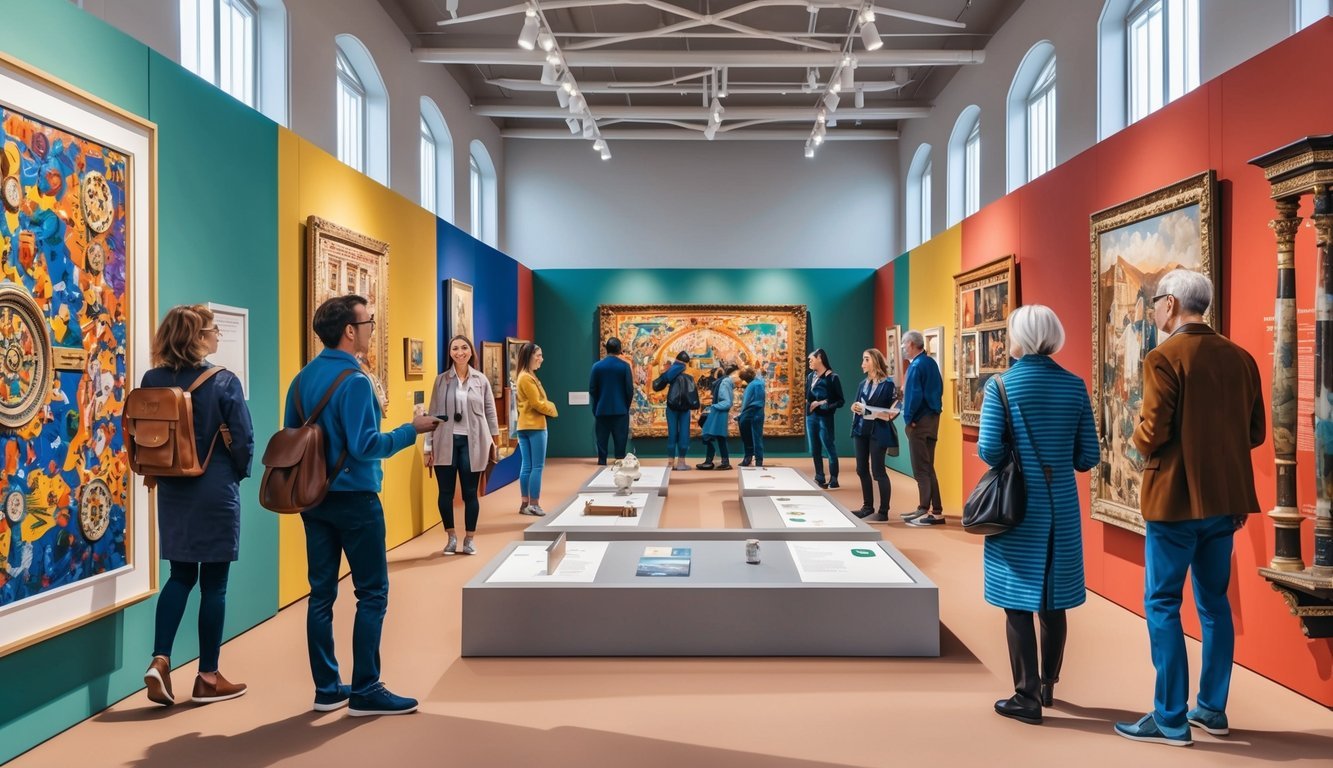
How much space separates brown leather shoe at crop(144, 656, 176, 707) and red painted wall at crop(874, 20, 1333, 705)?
5.24 m

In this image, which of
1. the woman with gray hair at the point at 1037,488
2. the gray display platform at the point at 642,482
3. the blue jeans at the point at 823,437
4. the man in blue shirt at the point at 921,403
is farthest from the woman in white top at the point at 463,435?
the blue jeans at the point at 823,437

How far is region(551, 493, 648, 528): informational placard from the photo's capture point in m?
6.58

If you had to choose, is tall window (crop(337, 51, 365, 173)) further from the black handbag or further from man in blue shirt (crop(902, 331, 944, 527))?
the black handbag

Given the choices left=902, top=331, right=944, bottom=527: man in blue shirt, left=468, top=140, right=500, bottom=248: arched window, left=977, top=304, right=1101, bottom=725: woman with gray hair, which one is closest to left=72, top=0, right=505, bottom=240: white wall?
left=468, top=140, right=500, bottom=248: arched window

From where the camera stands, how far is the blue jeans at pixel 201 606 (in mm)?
3777

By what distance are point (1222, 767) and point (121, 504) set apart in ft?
15.8

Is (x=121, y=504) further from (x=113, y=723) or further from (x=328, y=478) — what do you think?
(x=328, y=478)

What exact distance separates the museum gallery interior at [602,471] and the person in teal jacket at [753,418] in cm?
202

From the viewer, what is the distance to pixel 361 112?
10258 millimetres

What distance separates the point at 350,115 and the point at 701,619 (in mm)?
8195

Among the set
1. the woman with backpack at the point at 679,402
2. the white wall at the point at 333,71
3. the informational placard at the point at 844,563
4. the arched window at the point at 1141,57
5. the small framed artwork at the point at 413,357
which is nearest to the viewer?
the informational placard at the point at 844,563

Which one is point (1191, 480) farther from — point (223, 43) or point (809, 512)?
point (223, 43)

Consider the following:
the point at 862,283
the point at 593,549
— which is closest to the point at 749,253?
the point at 862,283

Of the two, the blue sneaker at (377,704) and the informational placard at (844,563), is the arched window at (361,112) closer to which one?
the informational placard at (844,563)
